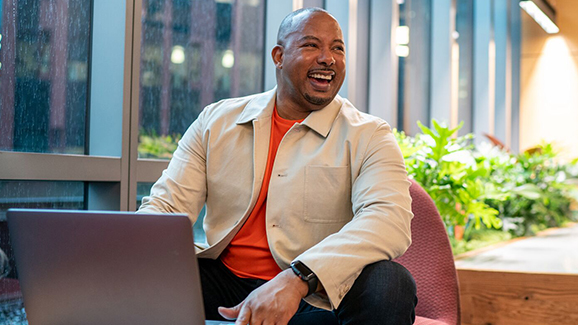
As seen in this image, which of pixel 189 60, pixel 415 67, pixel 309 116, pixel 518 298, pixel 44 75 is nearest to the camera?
pixel 309 116

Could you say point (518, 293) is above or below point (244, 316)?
below

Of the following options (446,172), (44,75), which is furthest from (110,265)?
(446,172)

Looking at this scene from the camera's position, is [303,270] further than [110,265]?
Yes

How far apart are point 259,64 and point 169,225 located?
2330 mm

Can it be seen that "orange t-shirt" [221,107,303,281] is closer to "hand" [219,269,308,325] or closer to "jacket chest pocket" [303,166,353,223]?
"jacket chest pocket" [303,166,353,223]

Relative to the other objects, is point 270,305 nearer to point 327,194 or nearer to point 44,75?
point 327,194

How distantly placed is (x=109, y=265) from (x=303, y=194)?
2.09ft

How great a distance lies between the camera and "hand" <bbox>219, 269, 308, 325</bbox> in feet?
3.75

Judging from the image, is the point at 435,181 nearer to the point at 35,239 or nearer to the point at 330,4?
the point at 330,4

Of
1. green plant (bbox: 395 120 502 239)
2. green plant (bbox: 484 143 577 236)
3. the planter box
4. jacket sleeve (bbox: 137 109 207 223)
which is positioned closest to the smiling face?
jacket sleeve (bbox: 137 109 207 223)

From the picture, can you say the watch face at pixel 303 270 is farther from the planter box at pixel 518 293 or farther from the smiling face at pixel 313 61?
the planter box at pixel 518 293

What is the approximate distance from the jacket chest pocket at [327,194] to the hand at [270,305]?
1.07ft

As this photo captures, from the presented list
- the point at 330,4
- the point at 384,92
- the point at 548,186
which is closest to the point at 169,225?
the point at 330,4

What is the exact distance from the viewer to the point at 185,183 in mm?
1664
